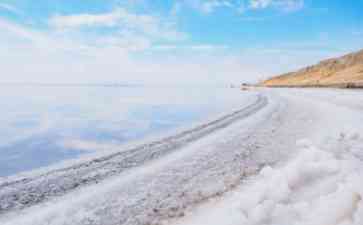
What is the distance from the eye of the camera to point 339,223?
2781 millimetres

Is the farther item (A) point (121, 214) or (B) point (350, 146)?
(B) point (350, 146)

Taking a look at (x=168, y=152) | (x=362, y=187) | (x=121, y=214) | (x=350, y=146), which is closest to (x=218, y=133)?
(x=168, y=152)

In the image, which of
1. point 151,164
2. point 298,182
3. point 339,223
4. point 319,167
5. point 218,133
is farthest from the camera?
point 218,133

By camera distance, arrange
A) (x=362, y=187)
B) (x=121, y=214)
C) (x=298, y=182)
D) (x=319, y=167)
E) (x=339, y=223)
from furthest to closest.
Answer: (x=319, y=167)
(x=298, y=182)
(x=362, y=187)
(x=121, y=214)
(x=339, y=223)

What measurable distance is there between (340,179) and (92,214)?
3286mm

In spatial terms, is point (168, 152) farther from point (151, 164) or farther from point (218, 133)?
point (218, 133)

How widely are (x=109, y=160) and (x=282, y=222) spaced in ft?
11.2

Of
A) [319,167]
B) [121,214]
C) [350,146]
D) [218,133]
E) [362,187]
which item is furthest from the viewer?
[218,133]

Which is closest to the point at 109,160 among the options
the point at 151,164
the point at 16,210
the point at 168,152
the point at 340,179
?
the point at 151,164

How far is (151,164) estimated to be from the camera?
499 centimetres

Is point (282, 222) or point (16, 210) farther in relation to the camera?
point (16, 210)

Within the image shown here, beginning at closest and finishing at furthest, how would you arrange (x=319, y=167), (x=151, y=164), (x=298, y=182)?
(x=298, y=182)
(x=319, y=167)
(x=151, y=164)

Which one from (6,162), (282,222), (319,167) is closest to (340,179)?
(319,167)

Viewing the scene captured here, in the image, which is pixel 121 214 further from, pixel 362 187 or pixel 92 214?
pixel 362 187
